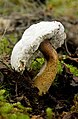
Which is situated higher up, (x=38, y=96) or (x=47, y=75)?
(x=47, y=75)

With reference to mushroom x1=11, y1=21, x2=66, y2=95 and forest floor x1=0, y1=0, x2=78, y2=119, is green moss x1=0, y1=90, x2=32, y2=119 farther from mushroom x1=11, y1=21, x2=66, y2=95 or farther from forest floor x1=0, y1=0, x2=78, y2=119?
mushroom x1=11, y1=21, x2=66, y2=95

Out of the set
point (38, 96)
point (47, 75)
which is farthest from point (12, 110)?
point (47, 75)

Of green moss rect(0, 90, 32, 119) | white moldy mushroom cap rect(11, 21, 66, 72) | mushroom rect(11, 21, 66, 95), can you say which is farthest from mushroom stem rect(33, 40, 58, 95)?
green moss rect(0, 90, 32, 119)

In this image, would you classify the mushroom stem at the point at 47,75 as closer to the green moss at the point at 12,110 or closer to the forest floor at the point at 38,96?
the forest floor at the point at 38,96

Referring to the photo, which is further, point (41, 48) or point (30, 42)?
point (41, 48)

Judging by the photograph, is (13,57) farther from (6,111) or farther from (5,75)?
(6,111)

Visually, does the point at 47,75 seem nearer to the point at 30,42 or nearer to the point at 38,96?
the point at 38,96

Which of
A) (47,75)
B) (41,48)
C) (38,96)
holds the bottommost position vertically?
(38,96)

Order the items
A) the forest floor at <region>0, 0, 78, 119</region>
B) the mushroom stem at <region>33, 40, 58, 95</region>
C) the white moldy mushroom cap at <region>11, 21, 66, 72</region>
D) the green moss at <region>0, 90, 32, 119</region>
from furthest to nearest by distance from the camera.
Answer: the mushroom stem at <region>33, 40, 58, 95</region> → the white moldy mushroom cap at <region>11, 21, 66, 72</region> → the forest floor at <region>0, 0, 78, 119</region> → the green moss at <region>0, 90, 32, 119</region>

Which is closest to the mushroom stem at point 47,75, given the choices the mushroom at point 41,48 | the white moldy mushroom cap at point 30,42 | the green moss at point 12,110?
the mushroom at point 41,48
